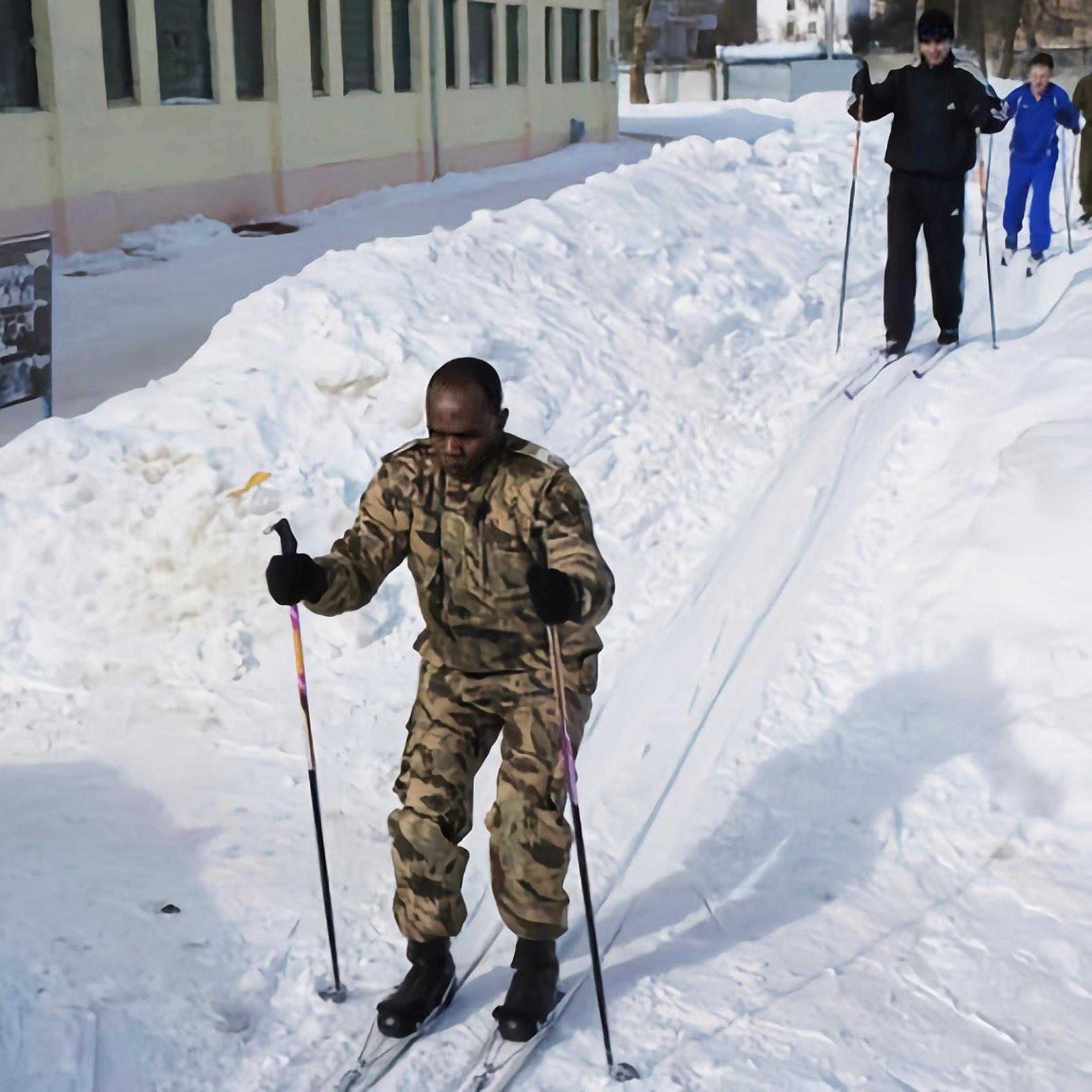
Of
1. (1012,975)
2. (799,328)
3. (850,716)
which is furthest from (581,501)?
(799,328)

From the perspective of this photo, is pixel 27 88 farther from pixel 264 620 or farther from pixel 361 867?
pixel 361 867

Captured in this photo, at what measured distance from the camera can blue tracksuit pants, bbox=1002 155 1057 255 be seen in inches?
495

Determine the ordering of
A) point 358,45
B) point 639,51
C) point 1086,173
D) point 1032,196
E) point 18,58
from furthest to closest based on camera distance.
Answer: point 639,51 < point 358,45 < point 18,58 < point 1086,173 < point 1032,196

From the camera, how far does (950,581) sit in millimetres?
6121

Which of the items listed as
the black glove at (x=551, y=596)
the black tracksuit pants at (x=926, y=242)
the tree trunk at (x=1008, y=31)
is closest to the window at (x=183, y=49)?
the black tracksuit pants at (x=926, y=242)

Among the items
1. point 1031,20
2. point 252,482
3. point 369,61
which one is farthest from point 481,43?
point 1031,20

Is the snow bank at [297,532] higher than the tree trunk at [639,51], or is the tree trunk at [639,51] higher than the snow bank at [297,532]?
the tree trunk at [639,51]

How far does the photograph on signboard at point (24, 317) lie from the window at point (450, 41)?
59.0ft

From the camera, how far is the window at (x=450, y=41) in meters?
24.8

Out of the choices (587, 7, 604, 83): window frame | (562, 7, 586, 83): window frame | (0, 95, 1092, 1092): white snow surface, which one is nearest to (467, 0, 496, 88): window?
(562, 7, 586, 83): window frame

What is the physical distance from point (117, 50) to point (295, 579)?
15.5m

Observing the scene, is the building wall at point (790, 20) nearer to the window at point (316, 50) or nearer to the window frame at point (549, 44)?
the window frame at point (549, 44)

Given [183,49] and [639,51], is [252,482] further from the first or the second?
[639,51]

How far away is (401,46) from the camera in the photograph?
2355cm
